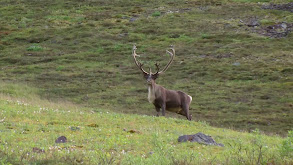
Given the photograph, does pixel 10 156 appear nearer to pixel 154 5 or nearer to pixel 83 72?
pixel 83 72

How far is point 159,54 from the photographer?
42.0 metres

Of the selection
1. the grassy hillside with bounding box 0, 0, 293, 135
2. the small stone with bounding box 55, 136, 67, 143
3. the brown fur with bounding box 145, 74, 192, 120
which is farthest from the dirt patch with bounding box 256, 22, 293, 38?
the small stone with bounding box 55, 136, 67, 143

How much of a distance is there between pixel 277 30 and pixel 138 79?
1854cm

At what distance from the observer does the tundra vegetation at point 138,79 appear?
1104cm

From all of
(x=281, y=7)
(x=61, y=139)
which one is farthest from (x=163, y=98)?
(x=281, y=7)

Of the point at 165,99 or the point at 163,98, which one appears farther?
the point at 165,99

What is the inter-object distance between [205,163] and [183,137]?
4188mm

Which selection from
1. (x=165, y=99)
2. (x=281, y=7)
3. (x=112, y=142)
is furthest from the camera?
(x=281, y=7)

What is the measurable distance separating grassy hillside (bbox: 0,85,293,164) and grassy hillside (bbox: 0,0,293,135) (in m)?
9.08

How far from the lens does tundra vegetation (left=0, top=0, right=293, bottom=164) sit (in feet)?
36.2

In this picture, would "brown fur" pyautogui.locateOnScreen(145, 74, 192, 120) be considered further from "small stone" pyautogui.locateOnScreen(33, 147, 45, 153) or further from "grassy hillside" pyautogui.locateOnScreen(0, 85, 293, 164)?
"small stone" pyautogui.locateOnScreen(33, 147, 45, 153)

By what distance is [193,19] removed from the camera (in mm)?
54375

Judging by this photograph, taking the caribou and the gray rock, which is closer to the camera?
the gray rock

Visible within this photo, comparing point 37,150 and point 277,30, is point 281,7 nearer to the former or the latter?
point 277,30
